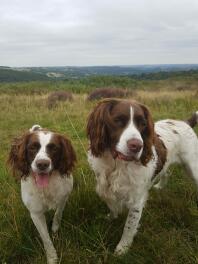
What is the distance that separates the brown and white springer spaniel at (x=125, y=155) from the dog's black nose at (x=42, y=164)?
0.39 meters

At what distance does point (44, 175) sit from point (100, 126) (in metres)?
0.74

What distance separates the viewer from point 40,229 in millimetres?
3732

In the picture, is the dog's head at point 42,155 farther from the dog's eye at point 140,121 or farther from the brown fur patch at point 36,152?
the dog's eye at point 140,121

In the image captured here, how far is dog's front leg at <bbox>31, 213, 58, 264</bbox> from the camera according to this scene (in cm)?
360

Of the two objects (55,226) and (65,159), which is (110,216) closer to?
(55,226)

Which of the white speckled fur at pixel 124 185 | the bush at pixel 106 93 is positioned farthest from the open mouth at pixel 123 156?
the bush at pixel 106 93

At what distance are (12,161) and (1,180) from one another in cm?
125

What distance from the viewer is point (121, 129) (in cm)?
319

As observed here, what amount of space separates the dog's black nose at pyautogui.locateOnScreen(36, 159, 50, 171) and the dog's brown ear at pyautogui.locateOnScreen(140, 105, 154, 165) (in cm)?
80

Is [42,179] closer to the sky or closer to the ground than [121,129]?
closer to the ground

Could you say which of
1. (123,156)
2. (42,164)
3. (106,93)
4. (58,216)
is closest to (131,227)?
(58,216)

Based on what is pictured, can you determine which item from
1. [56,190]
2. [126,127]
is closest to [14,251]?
[56,190]

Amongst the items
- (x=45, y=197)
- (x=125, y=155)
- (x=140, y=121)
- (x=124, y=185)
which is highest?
(x=140, y=121)

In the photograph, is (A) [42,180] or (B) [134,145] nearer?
(B) [134,145]
